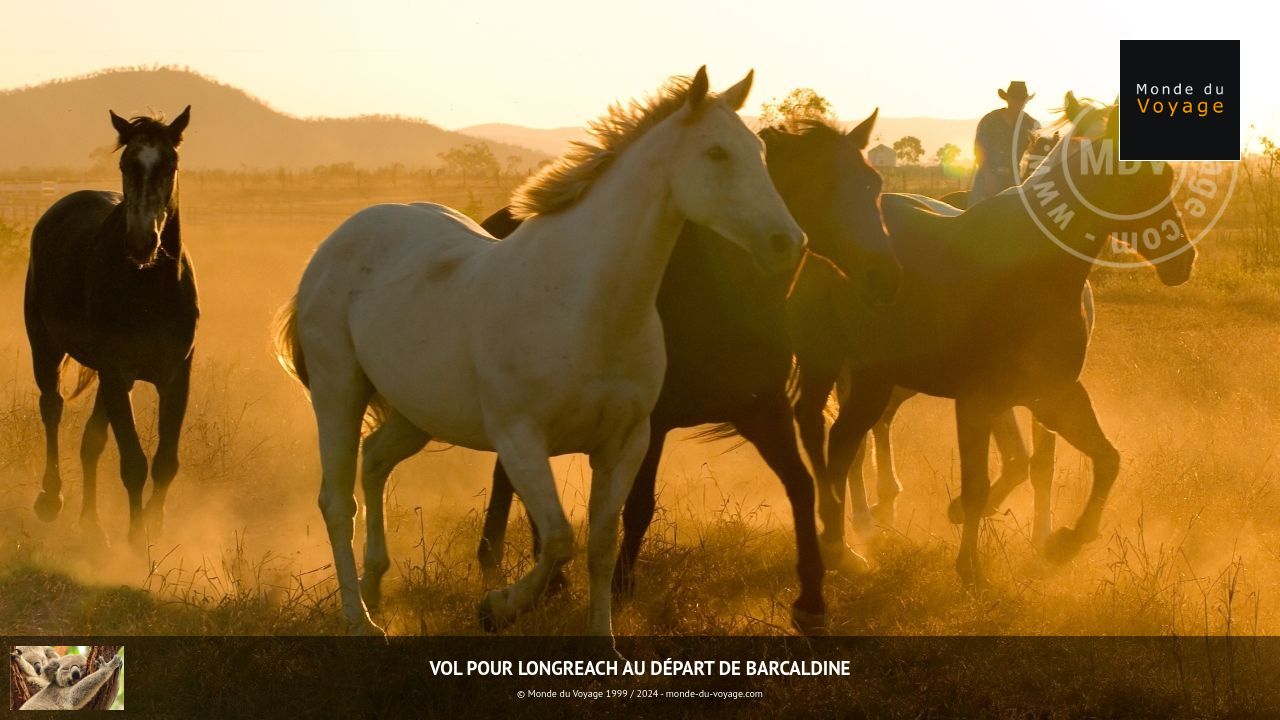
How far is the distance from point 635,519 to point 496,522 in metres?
1.10

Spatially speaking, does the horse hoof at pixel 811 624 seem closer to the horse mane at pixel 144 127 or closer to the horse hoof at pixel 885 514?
the horse hoof at pixel 885 514

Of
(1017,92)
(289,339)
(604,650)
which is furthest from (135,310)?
(1017,92)

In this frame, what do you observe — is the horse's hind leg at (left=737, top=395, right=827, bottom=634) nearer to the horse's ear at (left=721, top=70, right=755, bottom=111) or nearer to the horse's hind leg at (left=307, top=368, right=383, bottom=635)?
the horse's ear at (left=721, top=70, right=755, bottom=111)

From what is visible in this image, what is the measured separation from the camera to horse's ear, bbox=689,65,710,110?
179 inches

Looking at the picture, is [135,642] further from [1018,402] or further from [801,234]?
[1018,402]

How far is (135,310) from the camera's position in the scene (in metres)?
7.48

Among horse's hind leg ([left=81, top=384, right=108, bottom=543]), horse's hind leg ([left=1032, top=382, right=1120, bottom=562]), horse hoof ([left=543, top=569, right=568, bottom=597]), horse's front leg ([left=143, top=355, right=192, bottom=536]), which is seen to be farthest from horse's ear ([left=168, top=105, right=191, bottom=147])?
horse's hind leg ([left=1032, top=382, right=1120, bottom=562])

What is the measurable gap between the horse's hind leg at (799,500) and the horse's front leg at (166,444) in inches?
152

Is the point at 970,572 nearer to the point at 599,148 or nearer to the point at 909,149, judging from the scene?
the point at 599,148

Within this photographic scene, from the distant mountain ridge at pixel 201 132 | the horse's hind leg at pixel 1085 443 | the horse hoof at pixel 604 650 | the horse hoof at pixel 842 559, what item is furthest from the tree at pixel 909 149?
the horse hoof at pixel 604 650

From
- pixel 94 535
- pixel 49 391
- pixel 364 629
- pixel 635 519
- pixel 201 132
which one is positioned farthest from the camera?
pixel 201 132

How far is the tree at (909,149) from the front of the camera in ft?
300

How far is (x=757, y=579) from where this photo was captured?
6.64 metres

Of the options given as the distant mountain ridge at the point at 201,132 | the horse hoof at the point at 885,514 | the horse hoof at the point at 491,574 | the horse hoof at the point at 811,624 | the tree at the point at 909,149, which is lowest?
the horse hoof at the point at 885,514
